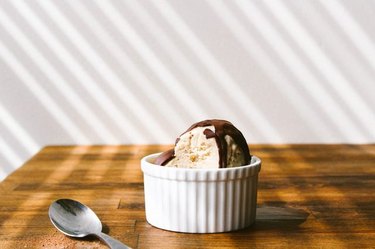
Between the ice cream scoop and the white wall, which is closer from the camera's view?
the ice cream scoop

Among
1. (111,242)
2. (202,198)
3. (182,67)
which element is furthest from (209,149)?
(182,67)

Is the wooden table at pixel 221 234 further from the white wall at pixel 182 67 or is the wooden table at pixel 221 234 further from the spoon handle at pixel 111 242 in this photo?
the white wall at pixel 182 67

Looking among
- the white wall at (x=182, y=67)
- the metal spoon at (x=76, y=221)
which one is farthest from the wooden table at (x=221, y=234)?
the white wall at (x=182, y=67)

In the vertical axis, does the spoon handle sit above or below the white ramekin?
above

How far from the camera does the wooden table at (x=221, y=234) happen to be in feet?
2.49

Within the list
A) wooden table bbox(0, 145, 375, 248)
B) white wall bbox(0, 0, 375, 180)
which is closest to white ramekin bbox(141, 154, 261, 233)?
wooden table bbox(0, 145, 375, 248)

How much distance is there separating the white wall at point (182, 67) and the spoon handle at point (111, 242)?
3.05 feet

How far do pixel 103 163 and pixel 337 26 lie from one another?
816mm

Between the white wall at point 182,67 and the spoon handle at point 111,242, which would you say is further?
the white wall at point 182,67

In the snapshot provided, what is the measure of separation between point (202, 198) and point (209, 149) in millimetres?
69

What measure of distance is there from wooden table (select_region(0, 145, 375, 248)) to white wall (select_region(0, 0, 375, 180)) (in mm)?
193

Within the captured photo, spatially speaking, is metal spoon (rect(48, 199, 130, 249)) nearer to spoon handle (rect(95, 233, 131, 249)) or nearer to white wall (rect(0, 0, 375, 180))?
spoon handle (rect(95, 233, 131, 249))

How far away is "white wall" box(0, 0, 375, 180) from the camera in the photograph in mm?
1633

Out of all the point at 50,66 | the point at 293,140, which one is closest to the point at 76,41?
the point at 50,66
